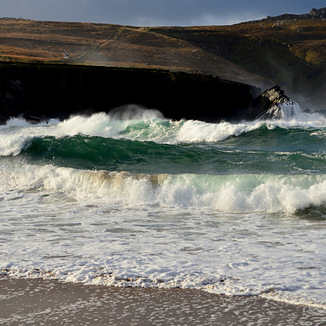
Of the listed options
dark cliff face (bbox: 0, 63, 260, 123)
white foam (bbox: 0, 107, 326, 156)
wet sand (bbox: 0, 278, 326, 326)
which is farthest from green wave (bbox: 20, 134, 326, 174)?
dark cliff face (bbox: 0, 63, 260, 123)

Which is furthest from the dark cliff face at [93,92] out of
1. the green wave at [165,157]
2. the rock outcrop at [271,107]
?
the green wave at [165,157]

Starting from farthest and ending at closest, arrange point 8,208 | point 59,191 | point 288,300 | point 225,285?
point 59,191
point 8,208
point 225,285
point 288,300

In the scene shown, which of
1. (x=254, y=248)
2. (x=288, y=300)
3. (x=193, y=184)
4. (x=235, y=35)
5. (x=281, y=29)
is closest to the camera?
(x=288, y=300)

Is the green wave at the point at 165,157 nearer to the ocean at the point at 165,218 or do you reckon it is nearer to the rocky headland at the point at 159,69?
the ocean at the point at 165,218

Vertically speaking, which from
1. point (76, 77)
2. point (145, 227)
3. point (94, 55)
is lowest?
point (145, 227)

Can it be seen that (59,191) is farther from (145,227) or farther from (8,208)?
(145,227)

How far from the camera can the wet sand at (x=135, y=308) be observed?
477 centimetres

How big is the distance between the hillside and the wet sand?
172ft

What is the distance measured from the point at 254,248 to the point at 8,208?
217 inches

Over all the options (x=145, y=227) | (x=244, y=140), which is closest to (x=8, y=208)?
(x=145, y=227)

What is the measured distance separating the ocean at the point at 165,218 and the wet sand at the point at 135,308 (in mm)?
244

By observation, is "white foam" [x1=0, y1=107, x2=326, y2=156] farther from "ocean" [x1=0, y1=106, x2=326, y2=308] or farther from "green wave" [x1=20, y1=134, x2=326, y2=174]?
"green wave" [x1=20, y1=134, x2=326, y2=174]

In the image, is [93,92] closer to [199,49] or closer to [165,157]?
[165,157]

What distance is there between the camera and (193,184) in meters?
12.4
